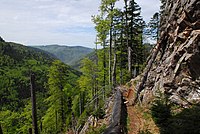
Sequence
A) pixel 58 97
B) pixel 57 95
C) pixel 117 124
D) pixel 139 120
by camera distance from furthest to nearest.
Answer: pixel 58 97
pixel 57 95
pixel 139 120
pixel 117 124

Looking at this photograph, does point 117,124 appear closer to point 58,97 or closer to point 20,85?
point 58,97

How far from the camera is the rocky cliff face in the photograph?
12.8 m

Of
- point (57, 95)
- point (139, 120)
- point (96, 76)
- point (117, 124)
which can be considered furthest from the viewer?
point (96, 76)

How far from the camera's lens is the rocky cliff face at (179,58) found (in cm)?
1275

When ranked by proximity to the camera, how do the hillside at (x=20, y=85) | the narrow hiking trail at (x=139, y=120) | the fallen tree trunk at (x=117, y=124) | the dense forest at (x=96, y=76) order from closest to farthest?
the fallen tree trunk at (x=117, y=124) → the narrow hiking trail at (x=139, y=120) → the dense forest at (x=96, y=76) → the hillside at (x=20, y=85)

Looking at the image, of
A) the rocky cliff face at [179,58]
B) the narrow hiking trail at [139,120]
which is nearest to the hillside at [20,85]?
the narrow hiking trail at [139,120]

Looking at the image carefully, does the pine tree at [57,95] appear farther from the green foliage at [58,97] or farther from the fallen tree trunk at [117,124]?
the fallen tree trunk at [117,124]

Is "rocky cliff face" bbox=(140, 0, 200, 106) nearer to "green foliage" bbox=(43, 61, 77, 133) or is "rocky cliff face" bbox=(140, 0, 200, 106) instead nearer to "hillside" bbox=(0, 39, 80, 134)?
"green foliage" bbox=(43, 61, 77, 133)

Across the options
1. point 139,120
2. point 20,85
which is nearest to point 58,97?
point 139,120

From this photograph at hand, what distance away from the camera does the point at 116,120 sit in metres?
12.2

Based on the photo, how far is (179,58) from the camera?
543 inches

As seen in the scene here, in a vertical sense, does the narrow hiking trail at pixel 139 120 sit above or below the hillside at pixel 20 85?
above

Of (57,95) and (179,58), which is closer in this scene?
(179,58)

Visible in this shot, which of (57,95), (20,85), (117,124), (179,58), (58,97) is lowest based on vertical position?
(20,85)
